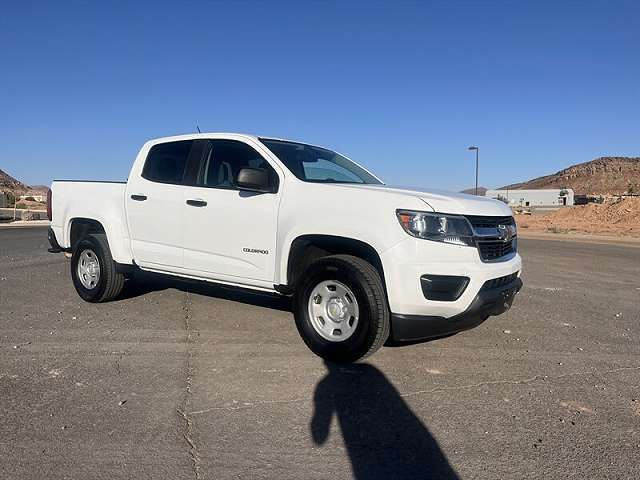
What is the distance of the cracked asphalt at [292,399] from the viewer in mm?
3025

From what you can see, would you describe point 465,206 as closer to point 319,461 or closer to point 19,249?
point 319,461

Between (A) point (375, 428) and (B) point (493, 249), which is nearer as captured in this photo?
(A) point (375, 428)

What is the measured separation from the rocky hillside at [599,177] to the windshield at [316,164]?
13265cm

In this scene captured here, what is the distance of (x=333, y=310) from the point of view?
4.75 meters

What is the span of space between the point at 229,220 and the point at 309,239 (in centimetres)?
96

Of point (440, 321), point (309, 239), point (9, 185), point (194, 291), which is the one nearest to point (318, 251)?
point (309, 239)

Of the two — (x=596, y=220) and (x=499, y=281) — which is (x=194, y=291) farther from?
Answer: (x=596, y=220)

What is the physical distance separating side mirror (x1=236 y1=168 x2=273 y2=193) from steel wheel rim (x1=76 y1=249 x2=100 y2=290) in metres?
2.65

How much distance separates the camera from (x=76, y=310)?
21.3ft

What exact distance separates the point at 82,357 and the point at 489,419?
11.0ft

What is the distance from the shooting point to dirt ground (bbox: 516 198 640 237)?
27.9 meters

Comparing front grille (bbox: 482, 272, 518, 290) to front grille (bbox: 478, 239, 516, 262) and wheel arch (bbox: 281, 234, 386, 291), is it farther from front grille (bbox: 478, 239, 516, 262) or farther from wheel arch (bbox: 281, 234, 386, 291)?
wheel arch (bbox: 281, 234, 386, 291)

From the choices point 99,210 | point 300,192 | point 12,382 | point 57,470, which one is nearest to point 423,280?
point 300,192

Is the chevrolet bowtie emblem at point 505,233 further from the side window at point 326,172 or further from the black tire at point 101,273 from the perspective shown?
the black tire at point 101,273
